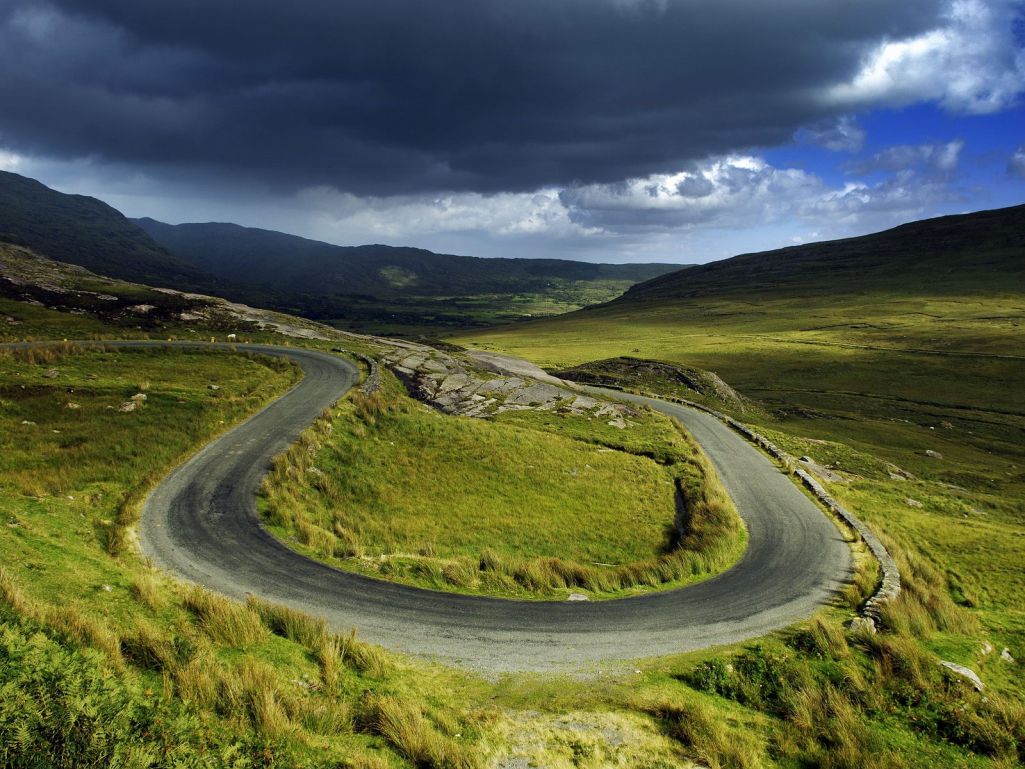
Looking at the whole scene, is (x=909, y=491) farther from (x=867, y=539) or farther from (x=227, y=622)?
(x=227, y=622)

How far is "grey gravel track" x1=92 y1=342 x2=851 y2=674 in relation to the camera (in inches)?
523

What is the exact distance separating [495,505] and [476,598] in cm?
973

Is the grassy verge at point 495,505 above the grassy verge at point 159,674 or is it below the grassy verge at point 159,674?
below

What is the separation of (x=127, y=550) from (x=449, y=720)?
38.5 feet

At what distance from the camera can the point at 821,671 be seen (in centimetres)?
1272

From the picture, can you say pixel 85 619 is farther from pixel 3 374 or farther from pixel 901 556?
pixel 3 374

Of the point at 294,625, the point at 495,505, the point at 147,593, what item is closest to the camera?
the point at 147,593

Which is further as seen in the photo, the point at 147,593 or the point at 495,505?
the point at 495,505

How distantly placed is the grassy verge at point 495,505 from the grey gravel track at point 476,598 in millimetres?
976

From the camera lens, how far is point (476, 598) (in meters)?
15.6

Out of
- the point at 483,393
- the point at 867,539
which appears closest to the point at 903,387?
the point at 483,393

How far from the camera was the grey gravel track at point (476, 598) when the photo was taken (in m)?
13.3

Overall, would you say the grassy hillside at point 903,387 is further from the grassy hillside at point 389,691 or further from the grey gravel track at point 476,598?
the grey gravel track at point 476,598

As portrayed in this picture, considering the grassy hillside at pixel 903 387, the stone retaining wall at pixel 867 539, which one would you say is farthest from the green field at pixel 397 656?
the stone retaining wall at pixel 867 539
